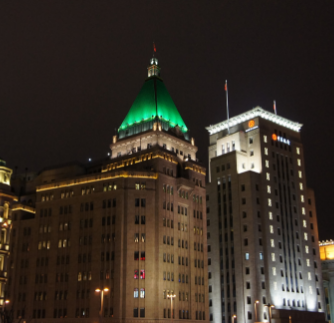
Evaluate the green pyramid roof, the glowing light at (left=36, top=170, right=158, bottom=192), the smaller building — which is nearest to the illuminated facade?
the glowing light at (left=36, top=170, right=158, bottom=192)

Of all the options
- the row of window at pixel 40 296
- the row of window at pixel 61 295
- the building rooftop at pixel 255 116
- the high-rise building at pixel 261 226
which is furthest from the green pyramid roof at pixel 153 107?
the row of window at pixel 40 296

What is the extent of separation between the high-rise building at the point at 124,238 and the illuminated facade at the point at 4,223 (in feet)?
64.8

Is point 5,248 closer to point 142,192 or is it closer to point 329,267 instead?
point 142,192

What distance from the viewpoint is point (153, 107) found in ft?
382

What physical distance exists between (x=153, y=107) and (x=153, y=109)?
2.05 feet

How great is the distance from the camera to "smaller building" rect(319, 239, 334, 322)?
140750 millimetres

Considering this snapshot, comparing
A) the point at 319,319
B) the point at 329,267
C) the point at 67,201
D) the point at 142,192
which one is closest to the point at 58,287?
the point at 67,201

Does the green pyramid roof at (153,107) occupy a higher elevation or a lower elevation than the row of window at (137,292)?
higher

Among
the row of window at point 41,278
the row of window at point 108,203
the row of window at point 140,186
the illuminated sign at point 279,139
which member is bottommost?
the row of window at point 41,278

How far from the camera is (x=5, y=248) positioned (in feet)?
268

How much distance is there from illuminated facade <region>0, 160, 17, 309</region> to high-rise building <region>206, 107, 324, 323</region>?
2193 inches

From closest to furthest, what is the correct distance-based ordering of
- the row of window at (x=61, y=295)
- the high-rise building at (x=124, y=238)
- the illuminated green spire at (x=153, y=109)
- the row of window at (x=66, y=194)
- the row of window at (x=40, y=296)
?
the high-rise building at (x=124, y=238), the row of window at (x=61, y=295), the row of window at (x=40, y=296), the row of window at (x=66, y=194), the illuminated green spire at (x=153, y=109)

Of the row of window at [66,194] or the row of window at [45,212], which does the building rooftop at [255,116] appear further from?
the row of window at [45,212]

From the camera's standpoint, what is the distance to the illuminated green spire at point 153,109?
116 meters
